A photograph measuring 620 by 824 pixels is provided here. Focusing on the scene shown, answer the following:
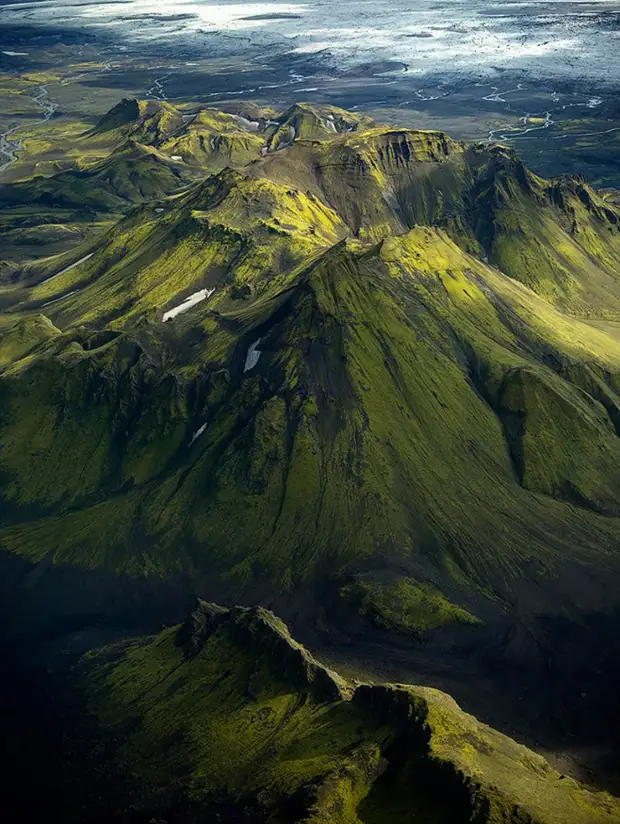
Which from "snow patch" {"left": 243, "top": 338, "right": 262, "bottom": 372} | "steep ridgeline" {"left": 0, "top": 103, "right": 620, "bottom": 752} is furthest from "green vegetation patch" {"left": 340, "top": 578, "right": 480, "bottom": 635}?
"snow patch" {"left": 243, "top": 338, "right": 262, "bottom": 372}

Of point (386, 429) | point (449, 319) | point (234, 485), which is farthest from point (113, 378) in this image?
point (449, 319)

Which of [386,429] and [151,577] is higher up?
[386,429]

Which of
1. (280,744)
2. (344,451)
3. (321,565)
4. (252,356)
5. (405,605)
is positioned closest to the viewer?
(280,744)

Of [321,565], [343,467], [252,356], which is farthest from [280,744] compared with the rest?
[252,356]

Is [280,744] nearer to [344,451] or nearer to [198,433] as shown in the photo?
[344,451]

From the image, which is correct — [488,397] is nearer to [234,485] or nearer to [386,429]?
[386,429]

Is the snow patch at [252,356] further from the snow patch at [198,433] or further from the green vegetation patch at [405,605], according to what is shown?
the green vegetation patch at [405,605]

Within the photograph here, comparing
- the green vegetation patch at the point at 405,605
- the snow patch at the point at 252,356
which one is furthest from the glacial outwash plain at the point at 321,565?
the snow patch at the point at 252,356
